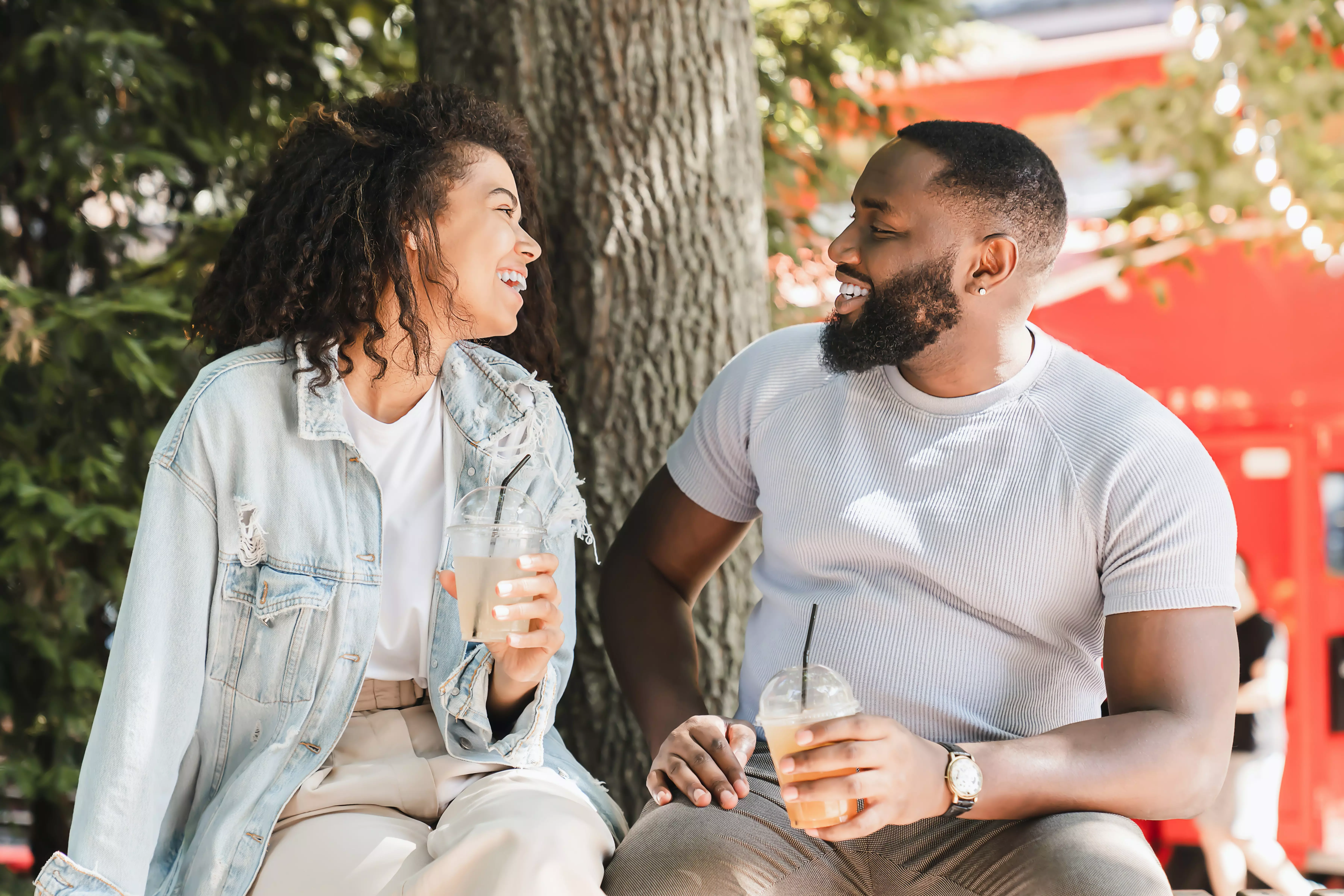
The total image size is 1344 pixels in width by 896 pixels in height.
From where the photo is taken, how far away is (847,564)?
2373mm

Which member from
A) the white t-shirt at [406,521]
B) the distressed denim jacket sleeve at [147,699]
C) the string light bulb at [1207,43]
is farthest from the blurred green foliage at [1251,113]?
the distressed denim jacket sleeve at [147,699]

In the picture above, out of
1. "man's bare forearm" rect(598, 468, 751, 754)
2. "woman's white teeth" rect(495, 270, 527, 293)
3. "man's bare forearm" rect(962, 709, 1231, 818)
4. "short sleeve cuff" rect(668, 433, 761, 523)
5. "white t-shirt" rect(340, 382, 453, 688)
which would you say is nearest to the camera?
"man's bare forearm" rect(962, 709, 1231, 818)

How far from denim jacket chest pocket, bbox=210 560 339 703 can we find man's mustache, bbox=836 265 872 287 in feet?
4.16

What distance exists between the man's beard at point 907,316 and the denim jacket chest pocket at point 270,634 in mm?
1190

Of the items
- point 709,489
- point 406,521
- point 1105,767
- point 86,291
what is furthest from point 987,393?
point 86,291

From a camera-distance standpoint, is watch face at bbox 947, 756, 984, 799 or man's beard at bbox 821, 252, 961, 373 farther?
man's beard at bbox 821, 252, 961, 373

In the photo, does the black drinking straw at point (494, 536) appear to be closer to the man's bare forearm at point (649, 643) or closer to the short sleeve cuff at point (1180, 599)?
the man's bare forearm at point (649, 643)

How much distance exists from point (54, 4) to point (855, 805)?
11.5 ft

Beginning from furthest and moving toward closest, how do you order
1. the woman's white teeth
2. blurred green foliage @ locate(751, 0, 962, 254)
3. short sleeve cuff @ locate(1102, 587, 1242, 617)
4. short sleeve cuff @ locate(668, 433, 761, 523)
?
blurred green foliage @ locate(751, 0, 962, 254), short sleeve cuff @ locate(668, 433, 761, 523), the woman's white teeth, short sleeve cuff @ locate(1102, 587, 1242, 617)

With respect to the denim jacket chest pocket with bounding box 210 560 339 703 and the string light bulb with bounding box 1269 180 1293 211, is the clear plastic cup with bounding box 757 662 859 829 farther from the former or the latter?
the string light bulb with bounding box 1269 180 1293 211

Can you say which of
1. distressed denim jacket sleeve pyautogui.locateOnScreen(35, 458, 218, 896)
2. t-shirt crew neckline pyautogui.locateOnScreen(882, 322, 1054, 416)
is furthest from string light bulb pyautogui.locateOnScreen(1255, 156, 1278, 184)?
distressed denim jacket sleeve pyautogui.locateOnScreen(35, 458, 218, 896)

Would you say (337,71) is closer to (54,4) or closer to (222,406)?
(54,4)

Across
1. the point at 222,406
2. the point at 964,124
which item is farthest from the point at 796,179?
the point at 222,406

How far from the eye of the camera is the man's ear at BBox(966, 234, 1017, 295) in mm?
2439
